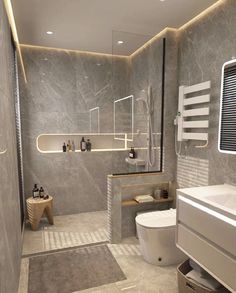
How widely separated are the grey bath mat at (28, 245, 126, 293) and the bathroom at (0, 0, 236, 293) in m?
0.01

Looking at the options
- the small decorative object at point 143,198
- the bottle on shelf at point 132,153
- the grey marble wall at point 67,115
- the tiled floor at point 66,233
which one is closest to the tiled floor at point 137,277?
the tiled floor at point 66,233

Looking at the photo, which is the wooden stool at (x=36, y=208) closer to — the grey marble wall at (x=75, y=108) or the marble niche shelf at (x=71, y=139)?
the grey marble wall at (x=75, y=108)

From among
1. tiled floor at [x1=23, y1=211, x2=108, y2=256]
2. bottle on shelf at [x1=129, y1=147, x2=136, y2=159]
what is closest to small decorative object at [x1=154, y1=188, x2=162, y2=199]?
bottle on shelf at [x1=129, y1=147, x2=136, y2=159]

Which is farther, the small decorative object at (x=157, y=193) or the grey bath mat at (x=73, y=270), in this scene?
the small decorative object at (x=157, y=193)

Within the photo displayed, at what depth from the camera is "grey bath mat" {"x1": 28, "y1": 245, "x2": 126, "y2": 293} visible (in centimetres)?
202

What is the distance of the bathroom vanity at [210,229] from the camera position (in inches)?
57.9

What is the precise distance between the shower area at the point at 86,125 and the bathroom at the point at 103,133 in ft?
0.05

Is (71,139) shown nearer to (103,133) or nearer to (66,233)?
(103,133)

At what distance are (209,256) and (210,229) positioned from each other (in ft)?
0.70

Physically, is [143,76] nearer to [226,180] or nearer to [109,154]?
[109,154]

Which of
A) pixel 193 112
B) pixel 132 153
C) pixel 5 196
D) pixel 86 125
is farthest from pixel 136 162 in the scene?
pixel 5 196

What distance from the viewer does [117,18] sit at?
8.05 ft

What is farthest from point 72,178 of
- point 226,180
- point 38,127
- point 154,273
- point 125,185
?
point 226,180

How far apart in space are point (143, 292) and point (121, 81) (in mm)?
2427
